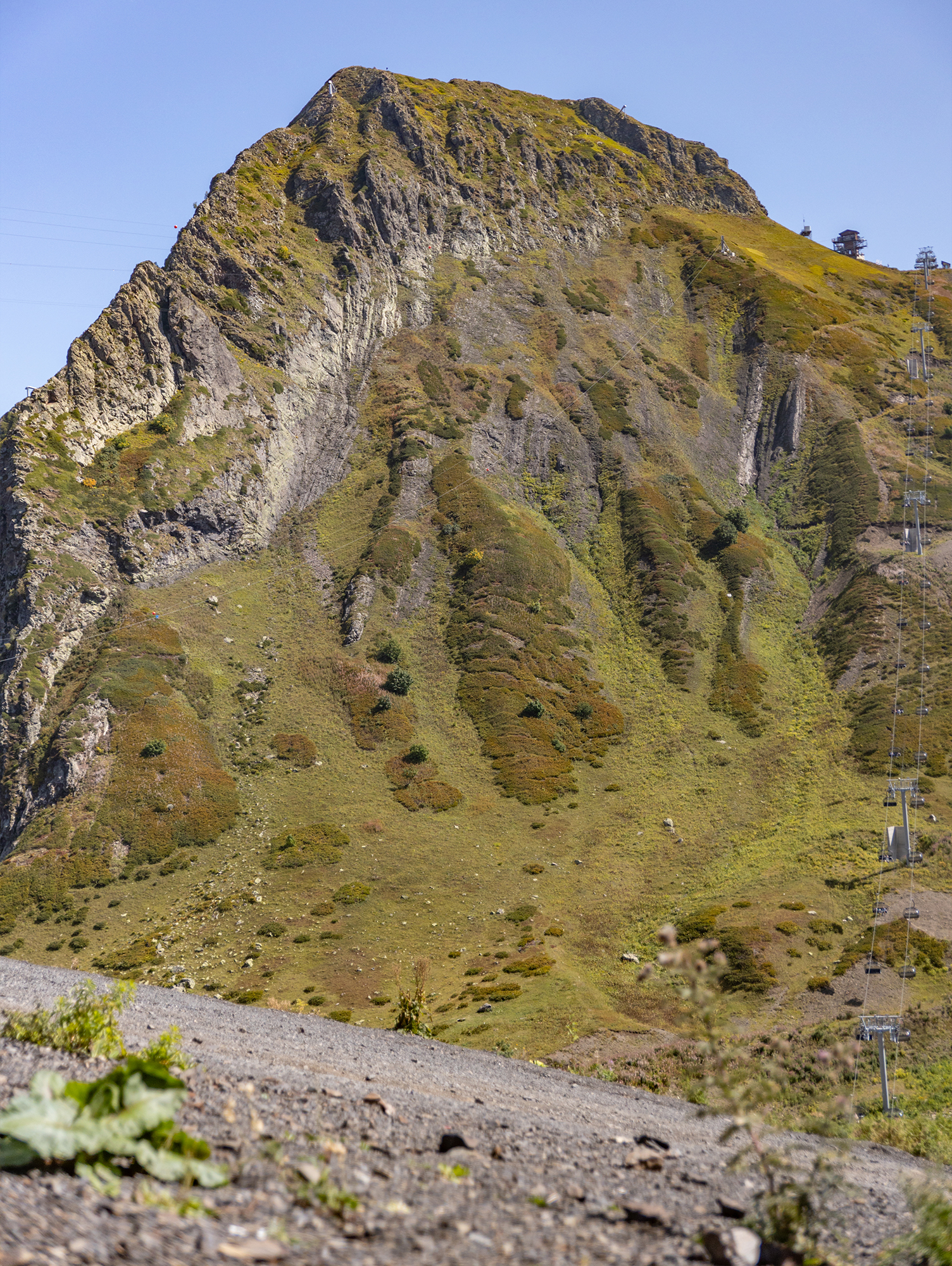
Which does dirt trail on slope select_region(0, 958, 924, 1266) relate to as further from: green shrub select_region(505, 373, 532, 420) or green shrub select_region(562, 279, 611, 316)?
green shrub select_region(562, 279, 611, 316)

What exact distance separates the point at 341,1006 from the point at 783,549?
85.6 meters

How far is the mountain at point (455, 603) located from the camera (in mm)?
48938

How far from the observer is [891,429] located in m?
116

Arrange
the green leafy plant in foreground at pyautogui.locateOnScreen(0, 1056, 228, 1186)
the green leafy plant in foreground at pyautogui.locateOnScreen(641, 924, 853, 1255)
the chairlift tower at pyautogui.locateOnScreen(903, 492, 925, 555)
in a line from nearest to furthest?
the green leafy plant in foreground at pyautogui.locateOnScreen(0, 1056, 228, 1186) → the green leafy plant in foreground at pyautogui.locateOnScreen(641, 924, 853, 1255) → the chairlift tower at pyautogui.locateOnScreen(903, 492, 925, 555)

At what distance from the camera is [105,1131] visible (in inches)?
254

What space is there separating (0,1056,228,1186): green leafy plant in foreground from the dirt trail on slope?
0.21 metres

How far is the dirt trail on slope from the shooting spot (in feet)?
18.5

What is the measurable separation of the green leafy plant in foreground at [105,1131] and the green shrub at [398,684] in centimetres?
6718

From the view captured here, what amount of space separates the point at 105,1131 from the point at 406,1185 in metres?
2.99

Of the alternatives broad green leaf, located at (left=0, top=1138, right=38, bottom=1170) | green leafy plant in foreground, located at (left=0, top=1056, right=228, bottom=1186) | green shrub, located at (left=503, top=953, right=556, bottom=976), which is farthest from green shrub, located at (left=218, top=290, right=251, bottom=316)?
broad green leaf, located at (left=0, top=1138, right=38, bottom=1170)

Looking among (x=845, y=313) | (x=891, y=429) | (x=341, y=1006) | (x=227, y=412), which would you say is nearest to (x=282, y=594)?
(x=227, y=412)

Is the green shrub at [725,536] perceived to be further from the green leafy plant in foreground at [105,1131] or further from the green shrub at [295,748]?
the green leafy plant in foreground at [105,1131]

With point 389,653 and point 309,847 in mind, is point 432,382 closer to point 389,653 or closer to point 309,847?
point 389,653

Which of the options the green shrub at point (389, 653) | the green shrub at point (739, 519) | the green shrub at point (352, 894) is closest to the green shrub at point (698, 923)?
the green shrub at point (352, 894)
